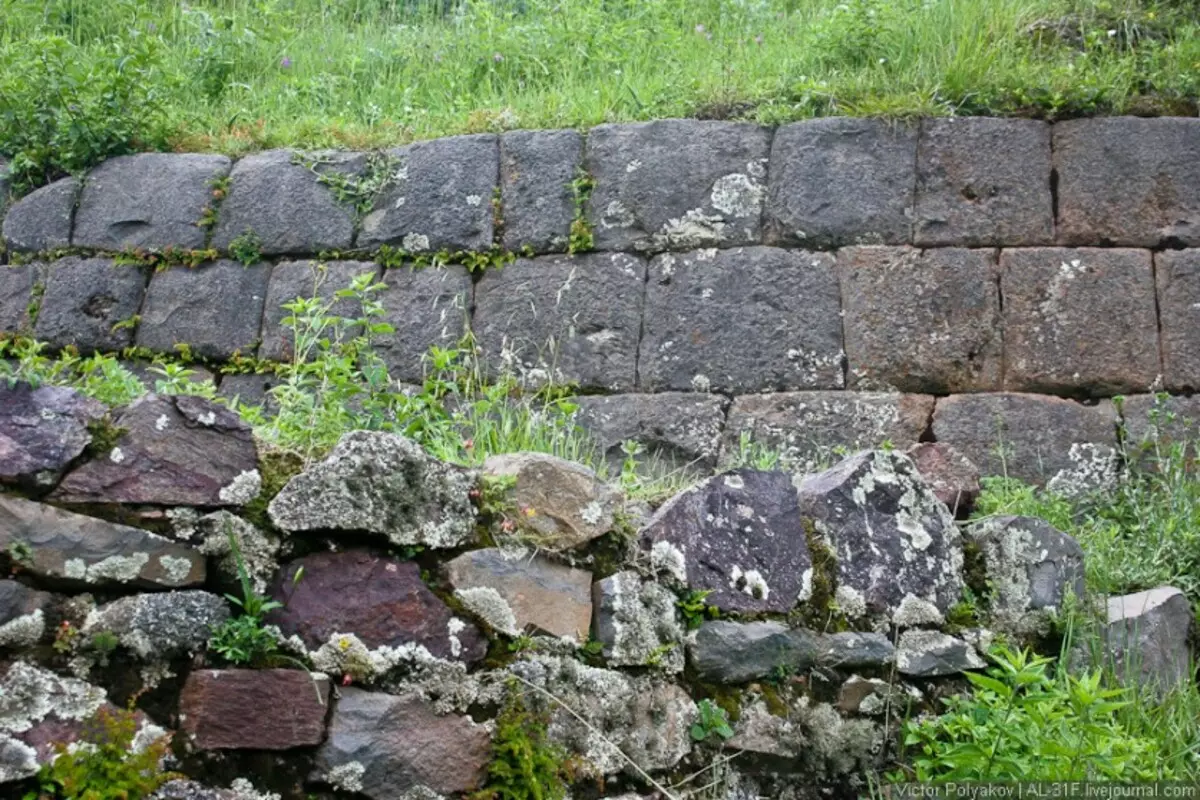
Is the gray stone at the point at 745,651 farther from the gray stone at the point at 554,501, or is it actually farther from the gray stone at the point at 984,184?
the gray stone at the point at 984,184

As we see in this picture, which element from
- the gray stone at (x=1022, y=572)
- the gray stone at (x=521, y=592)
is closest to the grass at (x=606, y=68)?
the gray stone at (x=1022, y=572)

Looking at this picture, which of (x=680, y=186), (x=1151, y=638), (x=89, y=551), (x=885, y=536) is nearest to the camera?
(x=89, y=551)

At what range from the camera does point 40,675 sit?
Result: 2.27 metres

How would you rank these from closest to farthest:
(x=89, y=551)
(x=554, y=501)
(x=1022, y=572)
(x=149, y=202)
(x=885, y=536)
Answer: (x=89, y=551) < (x=554, y=501) < (x=885, y=536) < (x=1022, y=572) < (x=149, y=202)

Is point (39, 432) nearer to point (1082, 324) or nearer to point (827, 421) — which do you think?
point (827, 421)

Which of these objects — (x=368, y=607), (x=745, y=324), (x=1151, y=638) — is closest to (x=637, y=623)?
(x=368, y=607)

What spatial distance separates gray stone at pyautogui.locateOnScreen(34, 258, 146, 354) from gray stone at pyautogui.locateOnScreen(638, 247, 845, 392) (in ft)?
8.10

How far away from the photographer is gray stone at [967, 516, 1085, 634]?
10.4 feet

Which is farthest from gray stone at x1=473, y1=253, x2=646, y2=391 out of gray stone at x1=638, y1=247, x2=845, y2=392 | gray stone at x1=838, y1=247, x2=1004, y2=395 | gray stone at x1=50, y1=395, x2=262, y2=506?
gray stone at x1=50, y1=395, x2=262, y2=506

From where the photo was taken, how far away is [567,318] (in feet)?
19.5

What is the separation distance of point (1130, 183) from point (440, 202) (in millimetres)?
3100

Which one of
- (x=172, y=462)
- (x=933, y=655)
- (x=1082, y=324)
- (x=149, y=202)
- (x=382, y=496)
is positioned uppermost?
(x=172, y=462)

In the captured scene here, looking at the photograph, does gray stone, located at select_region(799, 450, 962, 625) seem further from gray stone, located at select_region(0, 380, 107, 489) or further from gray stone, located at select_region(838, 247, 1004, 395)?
gray stone, located at select_region(838, 247, 1004, 395)

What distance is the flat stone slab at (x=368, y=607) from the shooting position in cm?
252
